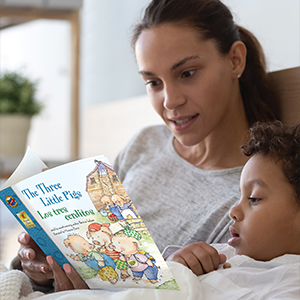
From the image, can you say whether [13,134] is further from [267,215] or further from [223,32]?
[267,215]

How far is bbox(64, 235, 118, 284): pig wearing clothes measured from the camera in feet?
2.40

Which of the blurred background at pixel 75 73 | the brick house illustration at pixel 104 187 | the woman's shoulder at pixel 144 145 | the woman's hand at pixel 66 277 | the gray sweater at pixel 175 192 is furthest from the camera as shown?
the blurred background at pixel 75 73

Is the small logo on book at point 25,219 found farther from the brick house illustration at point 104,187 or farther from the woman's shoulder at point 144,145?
the woman's shoulder at point 144,145

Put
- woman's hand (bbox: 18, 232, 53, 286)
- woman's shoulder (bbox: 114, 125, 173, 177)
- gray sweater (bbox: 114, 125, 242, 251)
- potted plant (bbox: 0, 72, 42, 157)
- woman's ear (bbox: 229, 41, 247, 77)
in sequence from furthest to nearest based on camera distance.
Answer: potted plant (bbox: 0, 72, 42, 157) < woman's shoulder (bbox: 114, 125, 173, 177) < woman's ear (bbox: 229, 41, 247, 77) < gray sweater (bbox: 114, 125, 242, 251) < woman's hand (bbox: 18, 232, 53, 286)

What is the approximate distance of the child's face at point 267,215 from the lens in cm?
76

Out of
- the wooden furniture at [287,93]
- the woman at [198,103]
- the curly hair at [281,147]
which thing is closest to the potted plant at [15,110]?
the woman at [198,103]

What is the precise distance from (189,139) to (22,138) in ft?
7.03

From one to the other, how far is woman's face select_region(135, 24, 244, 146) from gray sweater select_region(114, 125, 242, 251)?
127mm

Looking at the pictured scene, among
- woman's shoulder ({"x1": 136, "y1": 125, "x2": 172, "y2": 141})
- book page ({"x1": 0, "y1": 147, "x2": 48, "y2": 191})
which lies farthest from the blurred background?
book page ({"x1": 0, "y1": 147, "x2": 48, "y2": 191})

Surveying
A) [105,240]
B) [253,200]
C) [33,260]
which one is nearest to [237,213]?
[253,200]

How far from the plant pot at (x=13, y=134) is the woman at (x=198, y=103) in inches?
74.4

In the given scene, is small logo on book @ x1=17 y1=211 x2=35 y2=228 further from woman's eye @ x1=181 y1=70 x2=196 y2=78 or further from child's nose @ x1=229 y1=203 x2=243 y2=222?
woman's eye @ x1=181 y1=70 x2=196 y2=78

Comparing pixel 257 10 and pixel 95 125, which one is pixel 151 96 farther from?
pixel 95 125

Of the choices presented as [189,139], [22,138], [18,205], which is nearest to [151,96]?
[189,139]
